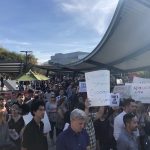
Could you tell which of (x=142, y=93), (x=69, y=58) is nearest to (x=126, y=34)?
(x=142, y=93)

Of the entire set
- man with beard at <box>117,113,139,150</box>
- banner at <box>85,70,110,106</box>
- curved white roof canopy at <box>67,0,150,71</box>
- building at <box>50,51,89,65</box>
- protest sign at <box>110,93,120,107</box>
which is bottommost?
man with beard at <box>117,113,139,150</box>

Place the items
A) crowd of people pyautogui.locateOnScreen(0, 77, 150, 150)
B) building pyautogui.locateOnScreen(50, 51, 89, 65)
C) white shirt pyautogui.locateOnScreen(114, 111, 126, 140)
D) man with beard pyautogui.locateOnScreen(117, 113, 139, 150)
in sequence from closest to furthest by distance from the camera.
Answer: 1. crowd of people pyautogui.locateOnScreen(0, 77, 150, 150)
2. man with beard pyautogui.locateOnScreen(117, 113, 139, 150)
3. white shirt pyautogui.locateOnScreen(114, 111, 126, 140)
4. building pyautogui.locateOnScreen(50, 51, 89, 65)

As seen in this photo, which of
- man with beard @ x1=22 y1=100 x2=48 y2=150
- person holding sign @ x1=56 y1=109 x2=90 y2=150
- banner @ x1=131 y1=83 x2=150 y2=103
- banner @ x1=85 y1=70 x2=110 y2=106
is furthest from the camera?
banner @ x1=131 y1=83 x2=150 y2=103

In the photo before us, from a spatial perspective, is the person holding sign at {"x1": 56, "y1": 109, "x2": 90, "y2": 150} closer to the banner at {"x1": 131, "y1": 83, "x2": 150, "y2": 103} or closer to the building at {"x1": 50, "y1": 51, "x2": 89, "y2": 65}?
the banner at {"x1": 131, "y1": 83, "x2": 150, "y2": 103}

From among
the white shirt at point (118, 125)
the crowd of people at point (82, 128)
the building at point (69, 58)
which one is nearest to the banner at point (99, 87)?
the crowd of people at point (82, 128)

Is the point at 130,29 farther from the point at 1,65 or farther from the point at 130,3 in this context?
the point at 1,65

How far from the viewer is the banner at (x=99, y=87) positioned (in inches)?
266

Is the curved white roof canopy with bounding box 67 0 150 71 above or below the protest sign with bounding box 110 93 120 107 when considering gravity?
above

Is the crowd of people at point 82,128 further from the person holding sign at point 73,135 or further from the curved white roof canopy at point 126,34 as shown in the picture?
the curved white roof canopy at point 126,34

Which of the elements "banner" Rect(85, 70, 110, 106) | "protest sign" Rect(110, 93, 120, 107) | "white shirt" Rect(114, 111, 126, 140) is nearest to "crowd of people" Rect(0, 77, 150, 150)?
"white shirt" Rect(114, 111, 126, 140)

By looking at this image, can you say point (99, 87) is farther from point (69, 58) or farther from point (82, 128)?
point (69, 58)

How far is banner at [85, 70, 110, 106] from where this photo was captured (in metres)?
6.75

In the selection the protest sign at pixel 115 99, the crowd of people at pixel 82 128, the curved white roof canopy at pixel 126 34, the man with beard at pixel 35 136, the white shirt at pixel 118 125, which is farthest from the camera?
the curved white roof canopy at pixel 126 34

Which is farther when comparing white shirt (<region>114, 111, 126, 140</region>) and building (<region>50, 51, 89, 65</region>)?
building (<region>50, 51, 89, 65</region>)
